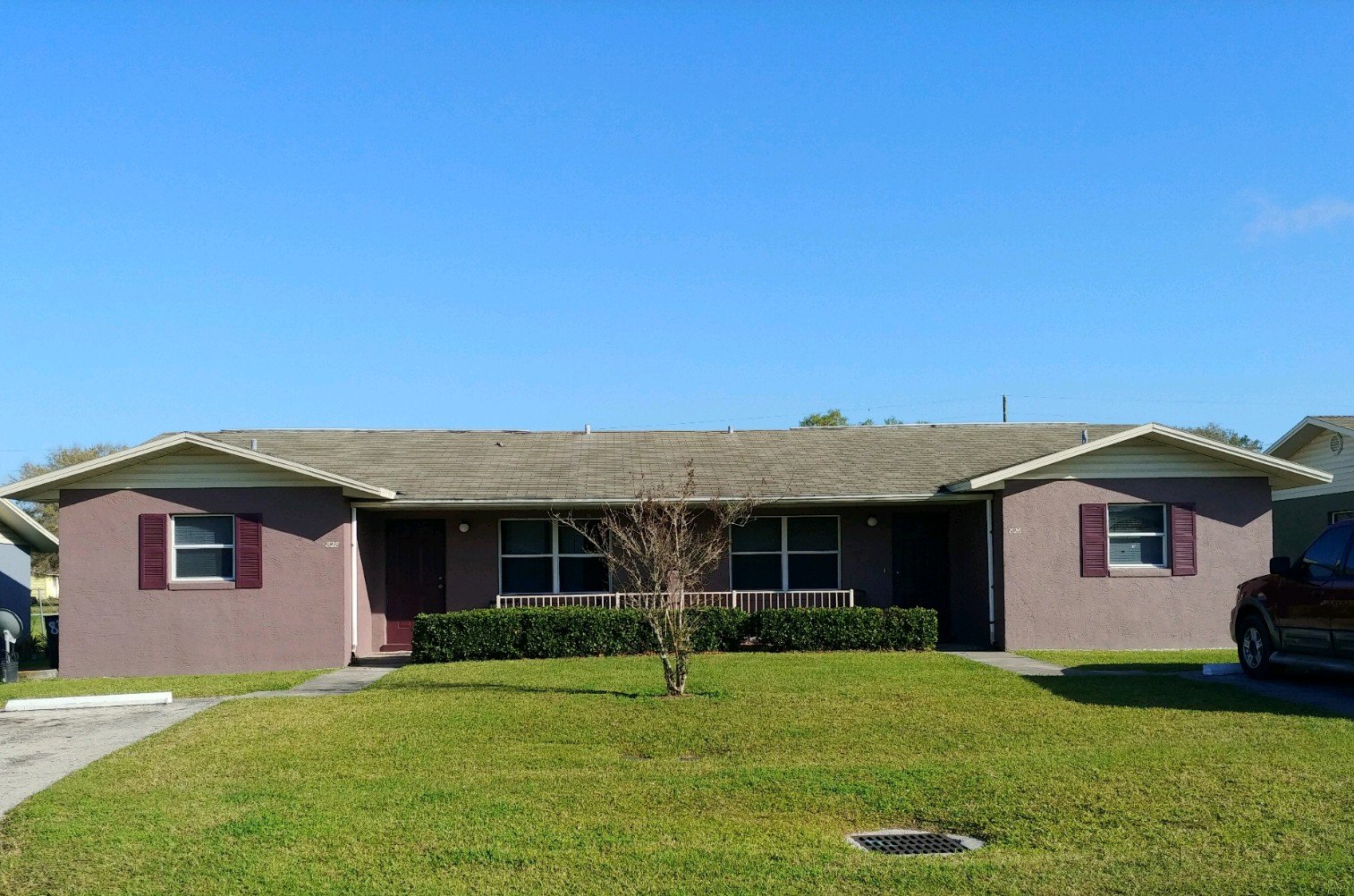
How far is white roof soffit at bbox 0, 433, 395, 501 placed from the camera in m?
17.8

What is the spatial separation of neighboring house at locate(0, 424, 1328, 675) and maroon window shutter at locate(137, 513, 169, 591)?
0.03 meters

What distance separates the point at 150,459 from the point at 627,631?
7.74 meters

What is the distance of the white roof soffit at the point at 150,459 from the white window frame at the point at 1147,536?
11697 mm

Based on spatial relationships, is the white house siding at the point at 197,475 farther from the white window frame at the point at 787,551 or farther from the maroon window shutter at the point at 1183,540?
the maroon window shutter at the point at 1183,540

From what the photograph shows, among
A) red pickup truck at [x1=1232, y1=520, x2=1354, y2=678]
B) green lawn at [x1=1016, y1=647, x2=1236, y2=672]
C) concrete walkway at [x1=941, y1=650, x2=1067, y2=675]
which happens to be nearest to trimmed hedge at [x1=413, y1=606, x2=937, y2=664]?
concrete walkway at [x1=941, y1=650, x2=1067, y2=675]

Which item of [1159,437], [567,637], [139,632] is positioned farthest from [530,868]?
[1159,437]

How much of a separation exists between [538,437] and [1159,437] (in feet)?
39.9

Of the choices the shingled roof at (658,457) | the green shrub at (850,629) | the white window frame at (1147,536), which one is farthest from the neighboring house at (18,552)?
the white window frame at (1147,536)

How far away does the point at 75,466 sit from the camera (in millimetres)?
17828

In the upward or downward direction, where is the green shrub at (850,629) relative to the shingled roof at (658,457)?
downward

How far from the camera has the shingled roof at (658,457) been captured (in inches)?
804

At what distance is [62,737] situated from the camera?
39.0 feet

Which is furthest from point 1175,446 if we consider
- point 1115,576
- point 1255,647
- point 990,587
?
point 1255,647

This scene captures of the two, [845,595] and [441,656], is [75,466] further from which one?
[845,595]
